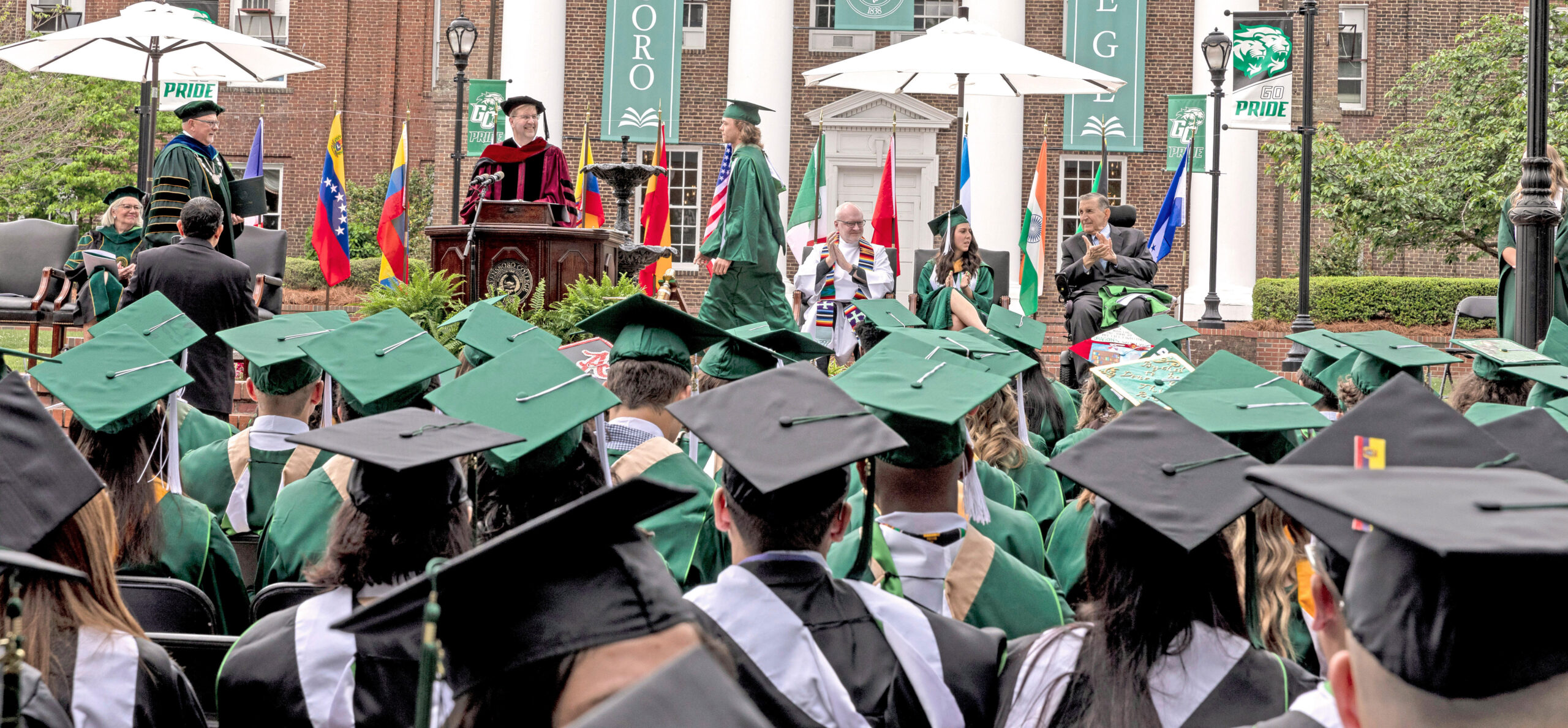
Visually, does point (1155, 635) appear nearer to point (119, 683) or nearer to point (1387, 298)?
point (119, 683)

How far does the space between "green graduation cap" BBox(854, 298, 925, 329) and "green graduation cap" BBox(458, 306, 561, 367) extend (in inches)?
98.8

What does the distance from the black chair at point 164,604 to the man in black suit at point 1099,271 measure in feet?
28.2

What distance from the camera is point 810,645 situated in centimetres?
236

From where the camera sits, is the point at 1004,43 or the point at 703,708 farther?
the point at 1004,43

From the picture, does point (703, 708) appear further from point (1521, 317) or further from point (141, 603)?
point (1521, 317)

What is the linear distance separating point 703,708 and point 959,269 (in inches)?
420

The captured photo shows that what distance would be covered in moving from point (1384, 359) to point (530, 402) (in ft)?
12.4

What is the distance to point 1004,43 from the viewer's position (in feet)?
45.1

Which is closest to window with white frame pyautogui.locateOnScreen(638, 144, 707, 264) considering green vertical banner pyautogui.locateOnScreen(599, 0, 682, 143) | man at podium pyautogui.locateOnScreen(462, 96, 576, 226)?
green vertical banner pyautogui.locateOnScreen(599, 0, 682, 143)

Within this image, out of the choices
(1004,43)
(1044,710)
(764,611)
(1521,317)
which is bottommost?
(1044,710)

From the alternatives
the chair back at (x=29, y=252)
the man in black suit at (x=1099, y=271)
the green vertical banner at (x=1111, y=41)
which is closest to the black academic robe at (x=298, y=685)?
the man in black suit at (x=1099, y=271)

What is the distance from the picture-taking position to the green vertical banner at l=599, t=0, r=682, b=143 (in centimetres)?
2198

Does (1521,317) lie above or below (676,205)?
below

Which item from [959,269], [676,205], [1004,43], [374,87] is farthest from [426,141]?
[959,269]
